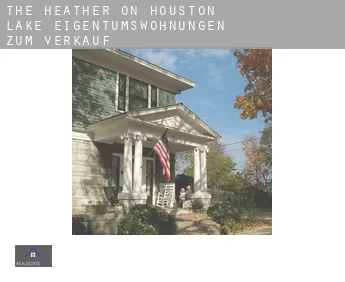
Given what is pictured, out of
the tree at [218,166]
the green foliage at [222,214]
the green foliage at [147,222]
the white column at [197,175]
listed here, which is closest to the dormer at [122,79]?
the white column at [197,175]

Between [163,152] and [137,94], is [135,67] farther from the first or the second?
[163,152]

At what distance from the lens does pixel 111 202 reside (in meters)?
11.2

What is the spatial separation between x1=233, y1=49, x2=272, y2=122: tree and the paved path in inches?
131

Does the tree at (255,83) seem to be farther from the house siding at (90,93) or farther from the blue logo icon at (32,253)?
the blue logo icon at (32,253)

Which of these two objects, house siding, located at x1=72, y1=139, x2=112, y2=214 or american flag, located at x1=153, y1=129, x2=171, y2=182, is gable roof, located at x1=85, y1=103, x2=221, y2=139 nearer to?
house siding, located at x1=72, y1=139, x2=112, y2=214

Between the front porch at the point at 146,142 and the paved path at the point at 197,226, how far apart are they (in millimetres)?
1343

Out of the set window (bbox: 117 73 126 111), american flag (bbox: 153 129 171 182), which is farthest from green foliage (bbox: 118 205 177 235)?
window (bbox: 117 73 126 111)

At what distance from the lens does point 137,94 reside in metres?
12.8

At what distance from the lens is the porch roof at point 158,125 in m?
10.6

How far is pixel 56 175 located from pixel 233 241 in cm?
405

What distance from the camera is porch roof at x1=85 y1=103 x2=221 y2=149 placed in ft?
34.9

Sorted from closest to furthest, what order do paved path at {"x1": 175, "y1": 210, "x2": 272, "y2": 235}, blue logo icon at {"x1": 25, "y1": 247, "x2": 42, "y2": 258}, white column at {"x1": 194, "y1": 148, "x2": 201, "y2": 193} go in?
blue logo icon at {"x1": 25, "y1": 247, "x2": 42, "y2": 258} → paved path at {"x1": 175, "y1": 210, "x2": 272, "y2": 235} → white column at {"x1": 194, "y1": 148, "x2": 201, "y2": 193}

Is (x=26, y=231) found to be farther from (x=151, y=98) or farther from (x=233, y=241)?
(x=151, y=98)

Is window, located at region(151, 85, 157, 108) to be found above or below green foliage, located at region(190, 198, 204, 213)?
above
